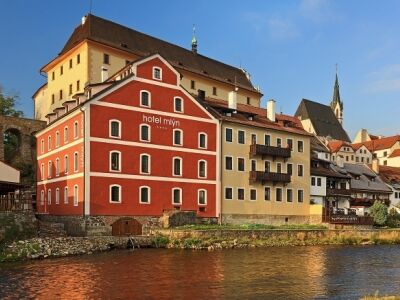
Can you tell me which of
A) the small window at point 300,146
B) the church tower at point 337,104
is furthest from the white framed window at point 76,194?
the church tower at point 337,104

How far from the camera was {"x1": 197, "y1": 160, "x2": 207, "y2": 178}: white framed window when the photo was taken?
52341mm

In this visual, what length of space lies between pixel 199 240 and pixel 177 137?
42.5 ft

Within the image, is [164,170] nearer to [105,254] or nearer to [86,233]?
[86,233]

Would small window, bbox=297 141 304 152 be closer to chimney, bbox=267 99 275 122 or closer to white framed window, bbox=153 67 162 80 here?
chimney, bbox=267 99 275 122

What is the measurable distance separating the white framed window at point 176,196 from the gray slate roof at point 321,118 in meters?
75.7

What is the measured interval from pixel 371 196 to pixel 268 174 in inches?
1044

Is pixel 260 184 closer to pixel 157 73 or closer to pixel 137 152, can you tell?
pixel 137 152

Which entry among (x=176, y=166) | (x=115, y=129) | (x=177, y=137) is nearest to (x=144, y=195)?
(x=176, y=166)

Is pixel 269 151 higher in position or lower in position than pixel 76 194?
higher

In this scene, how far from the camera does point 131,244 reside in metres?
39.9

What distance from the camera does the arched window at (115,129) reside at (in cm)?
4609

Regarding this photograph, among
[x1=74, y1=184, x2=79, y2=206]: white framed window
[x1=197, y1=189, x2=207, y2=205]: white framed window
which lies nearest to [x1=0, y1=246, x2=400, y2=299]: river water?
[x1=74, y1=184, x2=79, y2=206]: white framed window

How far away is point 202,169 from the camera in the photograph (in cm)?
5262

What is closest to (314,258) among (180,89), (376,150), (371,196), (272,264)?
(272,264)
